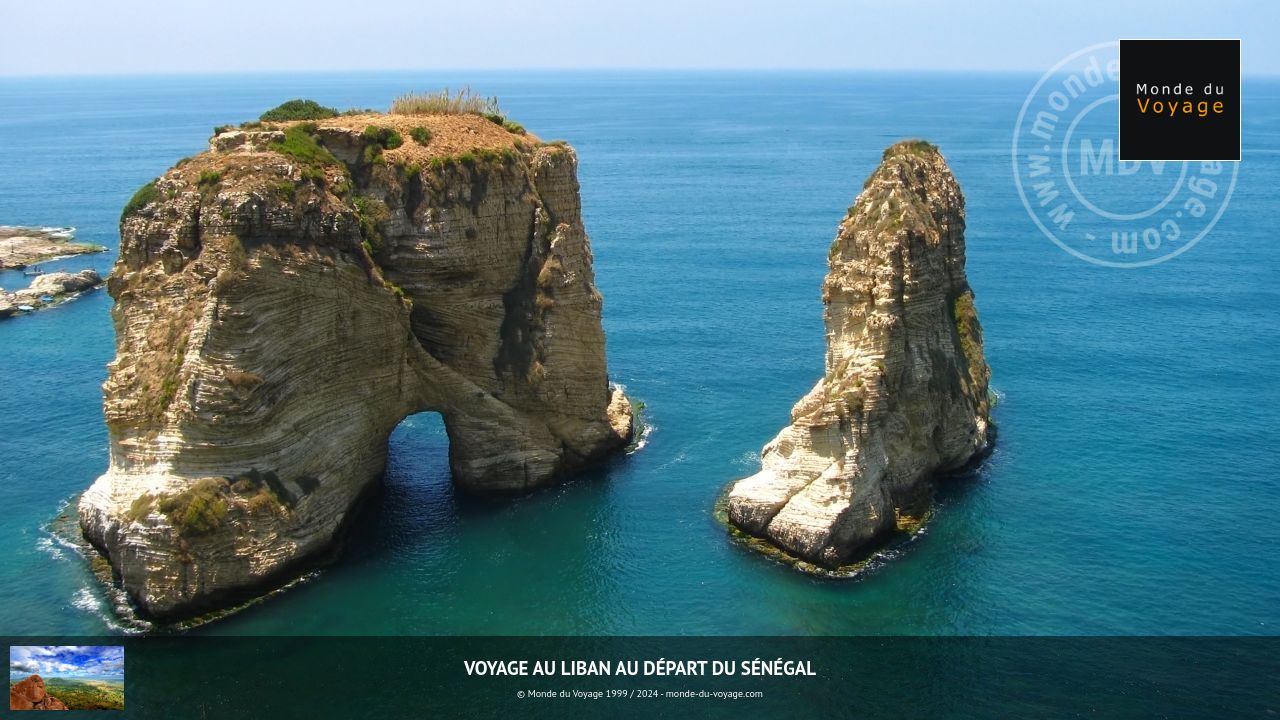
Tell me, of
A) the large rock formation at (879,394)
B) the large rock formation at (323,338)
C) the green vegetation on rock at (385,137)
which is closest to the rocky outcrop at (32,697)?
the large rock formation at (323,338)

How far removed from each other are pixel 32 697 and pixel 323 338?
59.3 feet

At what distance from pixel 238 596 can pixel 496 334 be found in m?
18.6

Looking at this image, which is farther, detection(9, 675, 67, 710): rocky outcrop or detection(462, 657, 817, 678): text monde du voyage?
A: detection(462, 657, 817, 678): text monde du voyage

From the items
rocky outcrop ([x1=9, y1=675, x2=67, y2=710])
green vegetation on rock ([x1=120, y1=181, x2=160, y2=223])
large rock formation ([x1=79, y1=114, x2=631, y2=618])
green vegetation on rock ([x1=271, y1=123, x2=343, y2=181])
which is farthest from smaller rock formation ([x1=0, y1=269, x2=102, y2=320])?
rocky outcrop ([x1=9, y1=675, x2=67, y2=710])

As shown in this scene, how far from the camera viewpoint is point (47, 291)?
99312 mm

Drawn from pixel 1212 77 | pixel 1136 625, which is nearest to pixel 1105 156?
pixel 1212 77

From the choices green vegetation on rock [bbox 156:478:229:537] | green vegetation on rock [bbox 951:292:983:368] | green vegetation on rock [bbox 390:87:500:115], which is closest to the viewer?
green vegetation on rock [bbox 156:478:229:537]

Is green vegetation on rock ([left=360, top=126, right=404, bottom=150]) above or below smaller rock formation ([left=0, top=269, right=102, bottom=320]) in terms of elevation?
above

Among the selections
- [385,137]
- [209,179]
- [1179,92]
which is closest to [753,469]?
[385,137]

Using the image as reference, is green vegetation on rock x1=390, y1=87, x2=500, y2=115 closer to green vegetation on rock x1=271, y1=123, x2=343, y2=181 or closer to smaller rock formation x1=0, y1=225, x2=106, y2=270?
green vegetation on rock x1=271, y1=123, x2=343, y2=181

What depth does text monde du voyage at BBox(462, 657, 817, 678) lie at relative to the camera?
40.9m

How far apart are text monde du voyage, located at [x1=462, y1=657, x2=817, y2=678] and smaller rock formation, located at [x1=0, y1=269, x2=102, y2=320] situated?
71012mm

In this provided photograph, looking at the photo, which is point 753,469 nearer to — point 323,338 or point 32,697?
point 323,338

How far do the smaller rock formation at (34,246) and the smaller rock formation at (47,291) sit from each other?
9425mm
